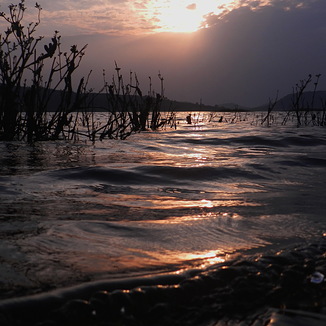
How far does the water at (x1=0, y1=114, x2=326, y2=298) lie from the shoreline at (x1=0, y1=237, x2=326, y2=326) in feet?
0.26

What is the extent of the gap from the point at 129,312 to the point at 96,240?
591 millimetres

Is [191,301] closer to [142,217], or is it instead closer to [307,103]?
[142,217]

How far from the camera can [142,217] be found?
2033 mm

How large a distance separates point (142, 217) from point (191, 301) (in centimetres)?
94

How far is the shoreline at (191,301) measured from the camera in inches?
39.4

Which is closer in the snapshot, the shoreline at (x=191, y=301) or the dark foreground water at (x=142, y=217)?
the shoreline at (x=191, y=301)

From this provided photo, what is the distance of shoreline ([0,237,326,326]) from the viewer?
100cm

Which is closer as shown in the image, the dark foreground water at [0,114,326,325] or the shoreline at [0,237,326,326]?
the shoreline at [0,237,326,326]

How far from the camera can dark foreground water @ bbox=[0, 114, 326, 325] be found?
130cm

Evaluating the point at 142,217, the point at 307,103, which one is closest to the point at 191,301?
the point at 142,217

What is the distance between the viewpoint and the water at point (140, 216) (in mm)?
1331

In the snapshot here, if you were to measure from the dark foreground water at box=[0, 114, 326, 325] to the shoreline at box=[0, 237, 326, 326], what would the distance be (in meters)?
0.05

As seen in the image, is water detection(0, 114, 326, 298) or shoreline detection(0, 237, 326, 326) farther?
water detection(0, 114, 326, 298)

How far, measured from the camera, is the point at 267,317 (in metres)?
1.07
